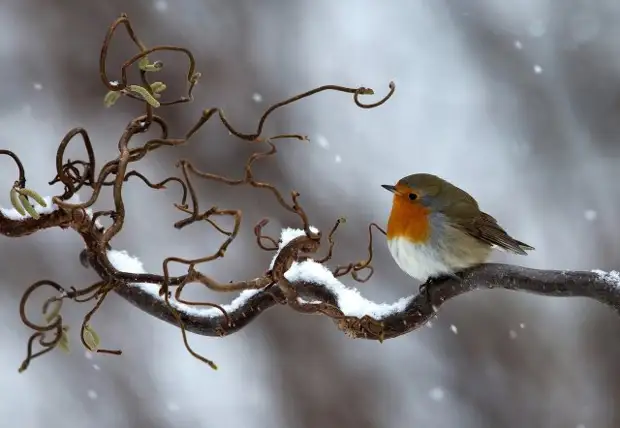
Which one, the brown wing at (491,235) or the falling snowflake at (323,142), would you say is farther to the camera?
the falling snowflake at (323,142)

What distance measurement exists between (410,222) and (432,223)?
4cm

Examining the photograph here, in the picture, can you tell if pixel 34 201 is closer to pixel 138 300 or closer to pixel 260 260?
pixel 138 300

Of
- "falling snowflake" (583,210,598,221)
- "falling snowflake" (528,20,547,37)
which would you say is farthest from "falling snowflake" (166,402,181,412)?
"falling snowflake" (528,20,547,37)

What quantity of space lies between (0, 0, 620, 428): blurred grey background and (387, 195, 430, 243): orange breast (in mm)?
1981

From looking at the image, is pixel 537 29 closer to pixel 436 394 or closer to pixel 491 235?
pixel 436 394

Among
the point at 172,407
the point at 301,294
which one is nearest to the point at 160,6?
the point at 172,407

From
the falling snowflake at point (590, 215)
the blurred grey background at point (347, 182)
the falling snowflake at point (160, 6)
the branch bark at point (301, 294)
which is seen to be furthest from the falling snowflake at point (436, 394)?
the branch bark at point (301, 294)

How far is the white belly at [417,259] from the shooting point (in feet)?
4.28

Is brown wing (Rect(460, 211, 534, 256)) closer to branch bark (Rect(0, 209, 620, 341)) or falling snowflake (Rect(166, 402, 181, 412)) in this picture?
branch bark (Rect(0, 209, 620, 341))

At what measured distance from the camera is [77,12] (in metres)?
3.46

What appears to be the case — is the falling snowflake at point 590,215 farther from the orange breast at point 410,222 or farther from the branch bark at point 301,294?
the branch bark at point 301,294

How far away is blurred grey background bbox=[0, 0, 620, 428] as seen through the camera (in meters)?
3.45

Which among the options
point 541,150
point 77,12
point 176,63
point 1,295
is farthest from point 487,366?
point 77,12

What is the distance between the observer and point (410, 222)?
1449 millimetres
